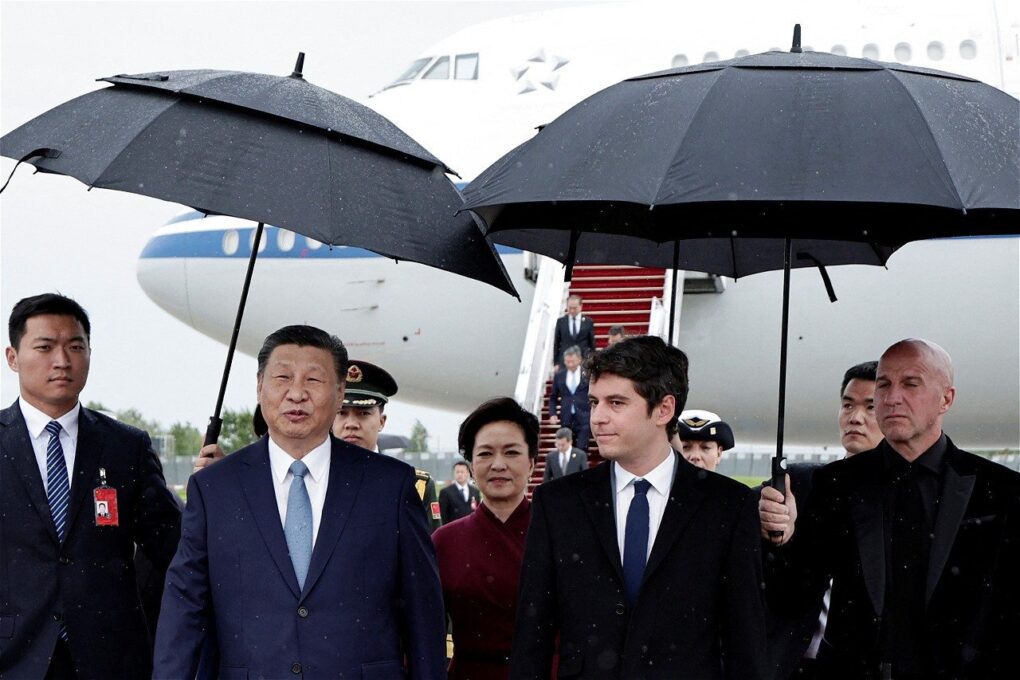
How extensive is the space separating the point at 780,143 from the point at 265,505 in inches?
66.7

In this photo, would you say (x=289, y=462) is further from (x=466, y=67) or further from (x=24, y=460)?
(x=466, y=67)

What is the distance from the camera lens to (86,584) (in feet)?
14.5

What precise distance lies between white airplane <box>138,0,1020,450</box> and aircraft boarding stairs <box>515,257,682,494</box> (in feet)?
1.35

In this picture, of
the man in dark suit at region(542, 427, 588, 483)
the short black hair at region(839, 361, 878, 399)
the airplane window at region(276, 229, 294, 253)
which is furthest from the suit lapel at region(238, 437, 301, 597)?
the airplane window at region(276, 229, 294, 253)

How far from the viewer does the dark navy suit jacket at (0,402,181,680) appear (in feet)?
14.2

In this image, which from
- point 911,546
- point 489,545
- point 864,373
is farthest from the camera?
point 864,373

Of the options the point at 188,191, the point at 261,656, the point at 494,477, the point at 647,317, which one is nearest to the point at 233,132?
Answer: the point at 188,191

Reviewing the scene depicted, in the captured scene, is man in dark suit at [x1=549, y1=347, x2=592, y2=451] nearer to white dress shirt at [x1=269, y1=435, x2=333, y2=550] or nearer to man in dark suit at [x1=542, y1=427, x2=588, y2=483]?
man in dark suit at [x1=542, y1=427, x2=588, y2=483]

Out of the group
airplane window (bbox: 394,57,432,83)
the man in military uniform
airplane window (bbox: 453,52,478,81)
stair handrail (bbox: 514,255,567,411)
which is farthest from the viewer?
airplane window (bbox: 394,57,432,83)

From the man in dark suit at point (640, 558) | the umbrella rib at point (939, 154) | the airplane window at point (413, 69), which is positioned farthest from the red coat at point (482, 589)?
the airplane window at point (413, 69)

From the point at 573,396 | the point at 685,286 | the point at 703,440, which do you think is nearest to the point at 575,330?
the point at 573,396

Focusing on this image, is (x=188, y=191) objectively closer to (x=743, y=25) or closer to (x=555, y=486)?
(x=555, y=486)

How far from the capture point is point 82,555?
445 cm

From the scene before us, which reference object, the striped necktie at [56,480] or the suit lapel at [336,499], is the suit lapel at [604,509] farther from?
the striped necktie at [56,480]
